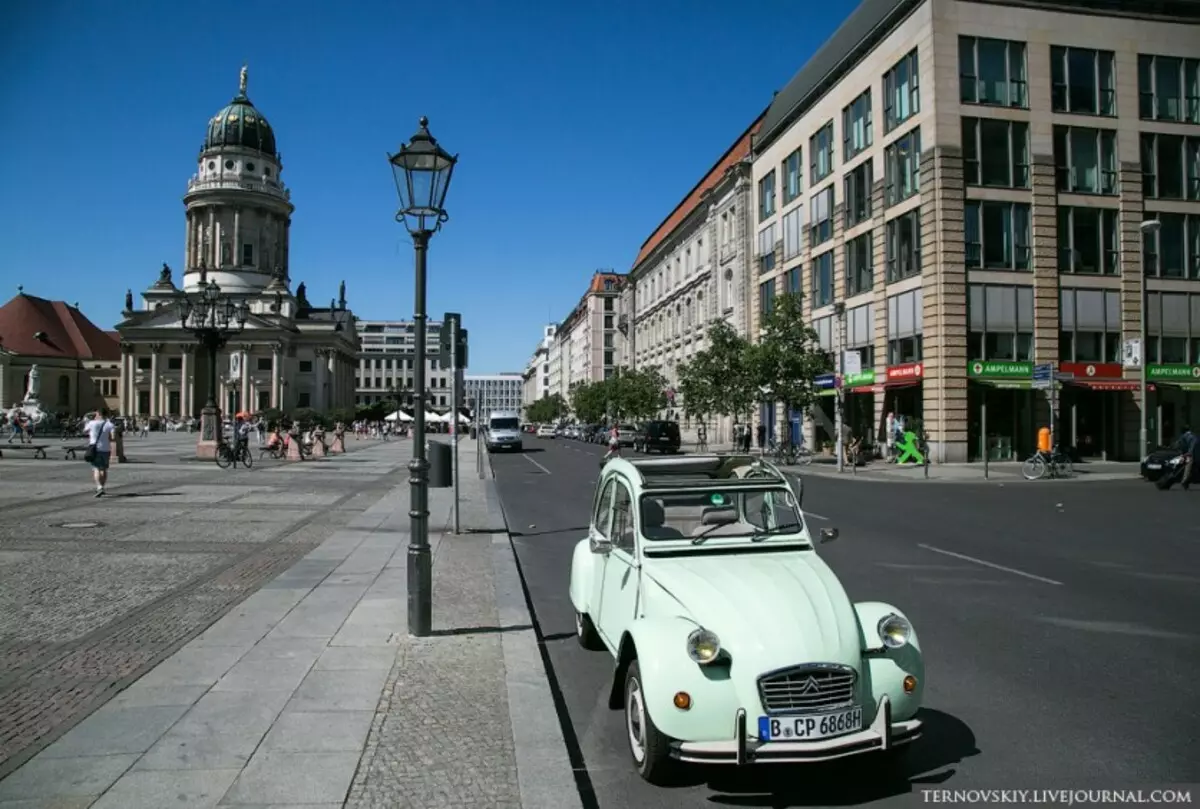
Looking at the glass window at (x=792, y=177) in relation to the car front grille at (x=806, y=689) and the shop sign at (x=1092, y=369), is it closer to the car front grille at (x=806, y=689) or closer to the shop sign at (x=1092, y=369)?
the shop sign at (x=1092, y=369)

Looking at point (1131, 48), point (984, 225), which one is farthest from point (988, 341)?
point (1131, 48)

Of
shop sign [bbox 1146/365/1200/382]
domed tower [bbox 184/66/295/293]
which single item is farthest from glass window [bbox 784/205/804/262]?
domed tower [bbox 184/66/295/293]

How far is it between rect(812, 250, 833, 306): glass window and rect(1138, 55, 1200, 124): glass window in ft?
46.7

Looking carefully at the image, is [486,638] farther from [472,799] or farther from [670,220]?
[670,220]

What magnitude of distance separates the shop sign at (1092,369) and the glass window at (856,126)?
13178mm

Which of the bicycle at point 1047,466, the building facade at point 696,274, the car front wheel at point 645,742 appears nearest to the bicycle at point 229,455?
the building facade at point 696,274

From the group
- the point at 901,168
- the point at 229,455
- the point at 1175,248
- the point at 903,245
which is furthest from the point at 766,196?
the point at 229,455

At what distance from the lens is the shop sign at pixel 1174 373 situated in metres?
34.3

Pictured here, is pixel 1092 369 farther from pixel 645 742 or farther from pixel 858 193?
pixel 645 742

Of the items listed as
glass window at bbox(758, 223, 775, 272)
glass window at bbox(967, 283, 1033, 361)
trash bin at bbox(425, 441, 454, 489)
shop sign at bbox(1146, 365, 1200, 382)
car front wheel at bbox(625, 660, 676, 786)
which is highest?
glass window at bbox(758, 223, 775, 272)

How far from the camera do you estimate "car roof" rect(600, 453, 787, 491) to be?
5.50 m

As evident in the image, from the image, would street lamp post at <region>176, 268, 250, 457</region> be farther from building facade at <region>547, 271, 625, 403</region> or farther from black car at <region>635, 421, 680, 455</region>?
building facade at <region>547, 271, 625, 403</region>

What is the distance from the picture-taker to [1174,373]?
34.6 metres

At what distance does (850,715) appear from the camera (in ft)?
13.0
